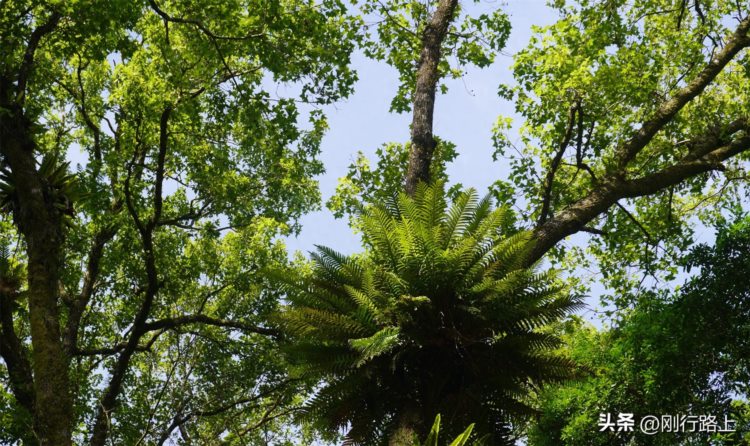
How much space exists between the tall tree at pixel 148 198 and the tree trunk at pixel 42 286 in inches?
0.5

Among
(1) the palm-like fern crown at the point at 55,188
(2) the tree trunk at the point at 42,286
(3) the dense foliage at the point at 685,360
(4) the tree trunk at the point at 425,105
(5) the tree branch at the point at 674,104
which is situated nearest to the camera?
(2) the tree trunk at the point at 42,286

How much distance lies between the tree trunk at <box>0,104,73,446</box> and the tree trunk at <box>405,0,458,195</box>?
9.84 feet

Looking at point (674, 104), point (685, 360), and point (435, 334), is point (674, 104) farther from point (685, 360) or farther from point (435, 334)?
point (435, 334)

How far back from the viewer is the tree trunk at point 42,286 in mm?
5445

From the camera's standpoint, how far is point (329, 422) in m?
4.64

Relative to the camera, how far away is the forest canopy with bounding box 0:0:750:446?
462 centimetres

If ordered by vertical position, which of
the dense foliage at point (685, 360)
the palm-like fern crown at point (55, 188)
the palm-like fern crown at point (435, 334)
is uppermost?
the palm-like fern crown at point (55, 188)

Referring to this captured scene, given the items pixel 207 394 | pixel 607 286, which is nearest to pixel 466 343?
pixel 607 286

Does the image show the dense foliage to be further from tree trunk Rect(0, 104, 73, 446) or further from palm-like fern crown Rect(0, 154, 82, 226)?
palm-like fern crown Rect(0, 154, 82, 226)

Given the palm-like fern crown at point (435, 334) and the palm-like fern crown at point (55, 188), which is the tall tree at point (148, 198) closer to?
the palm-like fern crown at point (55, 188)

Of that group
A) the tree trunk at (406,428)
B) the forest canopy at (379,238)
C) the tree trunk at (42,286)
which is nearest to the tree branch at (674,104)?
the forest canopy at (379,238)

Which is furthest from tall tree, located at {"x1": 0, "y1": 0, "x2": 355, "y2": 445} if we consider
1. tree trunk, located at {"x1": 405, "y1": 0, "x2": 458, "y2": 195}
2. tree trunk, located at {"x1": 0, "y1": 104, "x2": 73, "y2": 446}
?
tree trunk, located at {"x1": 405, "y1": 0, "x2": 458, "y2": 195}

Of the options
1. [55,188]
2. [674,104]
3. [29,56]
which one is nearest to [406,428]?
[674,104]

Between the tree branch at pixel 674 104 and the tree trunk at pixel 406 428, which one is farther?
the tree branch at pixel 674 104
